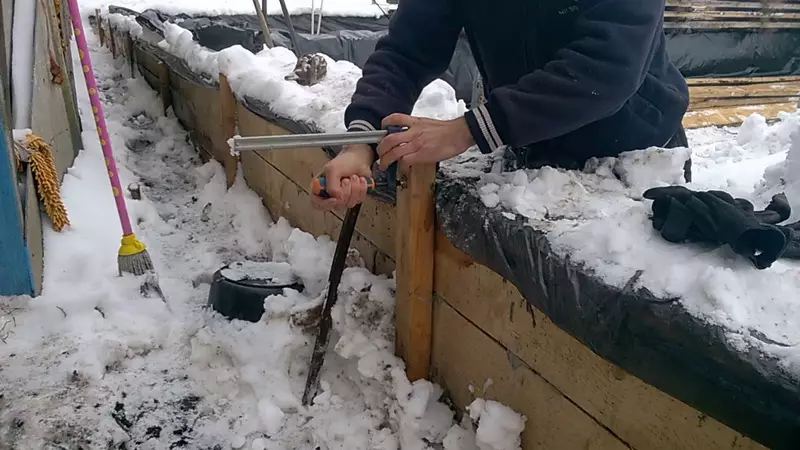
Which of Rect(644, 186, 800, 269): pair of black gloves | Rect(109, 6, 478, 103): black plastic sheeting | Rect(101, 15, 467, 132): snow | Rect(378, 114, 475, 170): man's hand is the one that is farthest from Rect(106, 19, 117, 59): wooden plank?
Rect(644, 186, 800, 269): pair of black gloves

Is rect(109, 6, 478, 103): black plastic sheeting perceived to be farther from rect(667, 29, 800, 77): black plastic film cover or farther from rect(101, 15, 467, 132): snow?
rect(667, 29, 800, 77): black plastic film cover

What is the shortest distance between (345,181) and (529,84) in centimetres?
47

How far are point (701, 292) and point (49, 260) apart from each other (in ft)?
7.91

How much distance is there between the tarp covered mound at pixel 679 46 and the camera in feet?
18.8

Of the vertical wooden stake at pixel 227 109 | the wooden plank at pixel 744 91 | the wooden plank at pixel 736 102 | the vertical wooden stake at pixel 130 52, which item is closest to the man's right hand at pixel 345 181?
the vertical wooden stake at pixel 227 109

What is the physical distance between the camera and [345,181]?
151 cm

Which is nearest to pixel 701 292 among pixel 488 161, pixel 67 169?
pixel 488 161

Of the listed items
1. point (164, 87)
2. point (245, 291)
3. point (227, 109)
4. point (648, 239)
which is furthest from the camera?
point (164, 87)

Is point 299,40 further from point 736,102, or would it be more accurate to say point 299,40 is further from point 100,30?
point 100,30

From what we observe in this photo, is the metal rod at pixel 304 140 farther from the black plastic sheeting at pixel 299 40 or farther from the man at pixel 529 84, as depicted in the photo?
the black plastic sheeting at pixel 299 40

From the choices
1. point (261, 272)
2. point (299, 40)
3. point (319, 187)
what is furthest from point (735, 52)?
point (319, 187)

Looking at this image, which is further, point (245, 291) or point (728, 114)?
point (728, 114)

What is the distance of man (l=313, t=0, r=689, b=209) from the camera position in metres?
1.33

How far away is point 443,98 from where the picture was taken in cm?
247
